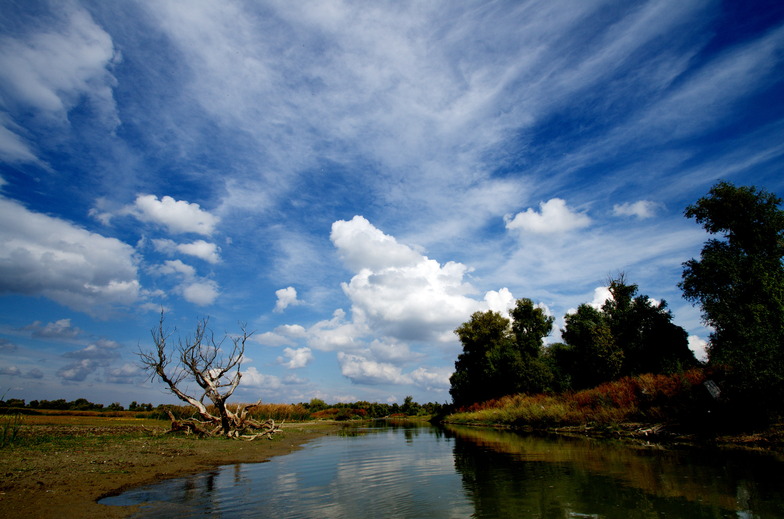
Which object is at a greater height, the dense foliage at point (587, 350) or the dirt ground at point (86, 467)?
the dense foliage at point (587, 350)

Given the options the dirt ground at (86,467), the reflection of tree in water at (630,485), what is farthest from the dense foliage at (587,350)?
the dirt ground at (86,467)

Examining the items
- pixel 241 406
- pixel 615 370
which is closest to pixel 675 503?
pixel 241 406

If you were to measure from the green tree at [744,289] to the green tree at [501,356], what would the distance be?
17.5m

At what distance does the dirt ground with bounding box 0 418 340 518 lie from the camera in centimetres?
788

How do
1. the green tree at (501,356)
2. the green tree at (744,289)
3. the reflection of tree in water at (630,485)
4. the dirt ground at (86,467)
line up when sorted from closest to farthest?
the reflection of tree in water at (630,485), the dirt ground at (86,467), the green tree at (744,289), the green tree at (501,356)

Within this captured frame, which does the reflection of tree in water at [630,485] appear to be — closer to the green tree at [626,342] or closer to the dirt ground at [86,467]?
the dirt ground at [86,467]

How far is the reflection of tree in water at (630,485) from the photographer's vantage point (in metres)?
6.99

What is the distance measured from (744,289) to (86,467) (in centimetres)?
3794

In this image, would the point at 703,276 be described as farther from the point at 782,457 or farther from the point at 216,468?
the point at 216,468

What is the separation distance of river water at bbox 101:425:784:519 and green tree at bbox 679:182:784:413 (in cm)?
354

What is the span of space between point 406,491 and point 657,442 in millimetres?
15375

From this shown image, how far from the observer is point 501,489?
365 inches

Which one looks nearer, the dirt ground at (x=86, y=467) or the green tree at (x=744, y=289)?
the dirt ground at (x=86, y=467)

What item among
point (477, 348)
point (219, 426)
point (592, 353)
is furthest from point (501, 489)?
point (477, 348)
